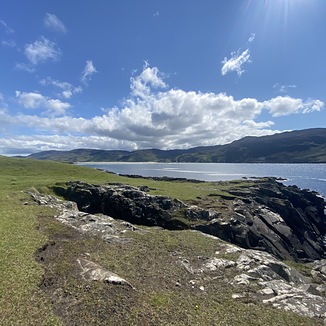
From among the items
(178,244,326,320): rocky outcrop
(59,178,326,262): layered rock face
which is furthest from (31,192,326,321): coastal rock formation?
(59,178,326,262): layered rock face

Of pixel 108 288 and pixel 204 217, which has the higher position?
pixel 108 288

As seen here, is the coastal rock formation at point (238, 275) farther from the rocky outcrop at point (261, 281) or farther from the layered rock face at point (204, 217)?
the layered rock face at point (204, 217)

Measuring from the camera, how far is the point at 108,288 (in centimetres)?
1803

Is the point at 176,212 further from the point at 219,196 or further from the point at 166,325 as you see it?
the point at 166,325

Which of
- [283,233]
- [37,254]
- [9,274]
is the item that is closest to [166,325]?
[9,274]

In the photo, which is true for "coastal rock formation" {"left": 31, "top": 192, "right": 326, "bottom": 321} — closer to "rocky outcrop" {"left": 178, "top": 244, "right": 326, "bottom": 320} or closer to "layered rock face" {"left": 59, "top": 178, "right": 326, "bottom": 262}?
"rocky outcrop" {"left": 178, "top": 244, "right": 326, "bottom": 320}

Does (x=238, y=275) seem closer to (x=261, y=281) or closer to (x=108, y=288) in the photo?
(x=261, y=281)

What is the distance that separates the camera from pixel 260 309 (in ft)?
Answer: 57.8

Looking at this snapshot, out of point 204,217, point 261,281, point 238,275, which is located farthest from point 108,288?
point 204,217

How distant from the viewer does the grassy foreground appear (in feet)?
50.4

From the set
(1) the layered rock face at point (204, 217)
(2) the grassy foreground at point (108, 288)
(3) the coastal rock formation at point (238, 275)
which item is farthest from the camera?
(1) the layered rock face at point (204, 217)

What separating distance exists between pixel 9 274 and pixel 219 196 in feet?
216

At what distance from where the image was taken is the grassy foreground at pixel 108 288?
1536cm

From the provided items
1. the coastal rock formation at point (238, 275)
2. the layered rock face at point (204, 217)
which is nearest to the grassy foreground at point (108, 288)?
the coastal rock formation at point (238, 275)
